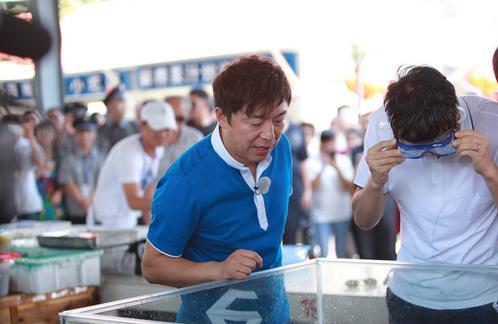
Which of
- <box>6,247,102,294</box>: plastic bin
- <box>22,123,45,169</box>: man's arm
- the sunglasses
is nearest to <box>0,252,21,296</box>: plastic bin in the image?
<box>6,247,102,294</box>: plastic bin

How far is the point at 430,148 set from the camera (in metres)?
1.79

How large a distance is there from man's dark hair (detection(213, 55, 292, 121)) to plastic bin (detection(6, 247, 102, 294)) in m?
1.73

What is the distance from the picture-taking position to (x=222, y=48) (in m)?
10.1

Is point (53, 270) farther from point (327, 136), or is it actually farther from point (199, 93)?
point (327, 136)

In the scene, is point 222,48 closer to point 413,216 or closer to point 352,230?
point 352,230

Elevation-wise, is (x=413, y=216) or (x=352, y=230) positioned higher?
(x=413, y=216)

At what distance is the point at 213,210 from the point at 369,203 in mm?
462

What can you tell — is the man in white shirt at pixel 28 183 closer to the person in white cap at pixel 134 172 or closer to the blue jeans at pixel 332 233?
the person in white cap at pixel 134 172

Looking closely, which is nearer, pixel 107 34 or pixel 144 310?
pixel 144 310

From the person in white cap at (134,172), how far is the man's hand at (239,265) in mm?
2828

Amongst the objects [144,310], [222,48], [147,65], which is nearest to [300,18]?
[222,48]

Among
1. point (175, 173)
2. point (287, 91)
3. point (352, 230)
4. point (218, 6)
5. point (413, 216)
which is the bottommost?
point (352, 230)

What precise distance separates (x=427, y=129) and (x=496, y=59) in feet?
1.91

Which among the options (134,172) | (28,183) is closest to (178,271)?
(134,172)
